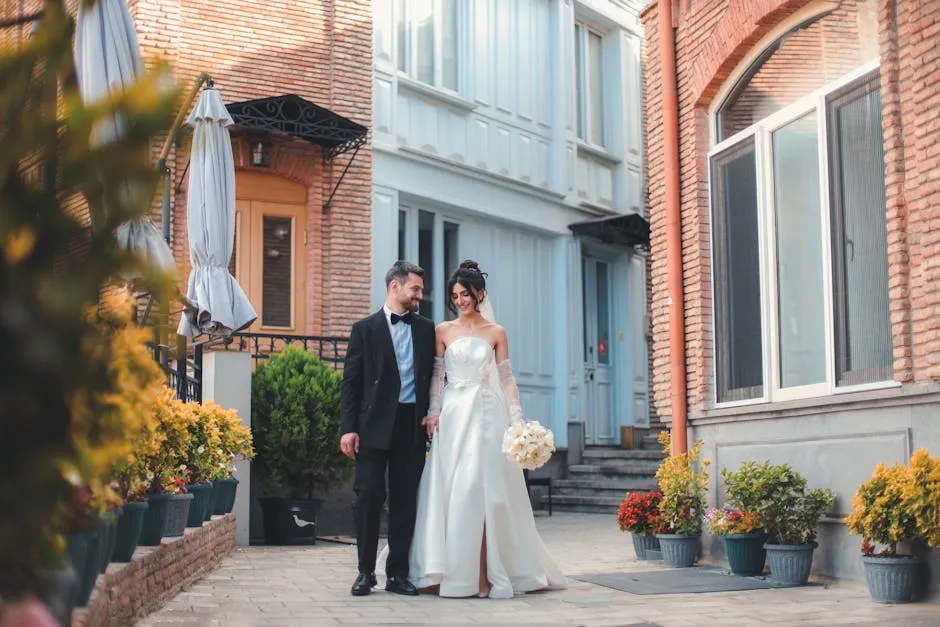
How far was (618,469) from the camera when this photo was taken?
55.5 feet

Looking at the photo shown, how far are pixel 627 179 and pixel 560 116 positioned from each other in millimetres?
2187

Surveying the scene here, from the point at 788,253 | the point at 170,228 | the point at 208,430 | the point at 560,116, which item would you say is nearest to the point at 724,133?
the point at 788,253

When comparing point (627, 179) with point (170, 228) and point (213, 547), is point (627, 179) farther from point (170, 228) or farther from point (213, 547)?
point (213, 547)

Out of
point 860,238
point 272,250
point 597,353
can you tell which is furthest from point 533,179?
point 860,238

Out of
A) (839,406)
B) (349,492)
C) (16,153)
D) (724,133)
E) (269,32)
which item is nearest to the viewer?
(16,153)

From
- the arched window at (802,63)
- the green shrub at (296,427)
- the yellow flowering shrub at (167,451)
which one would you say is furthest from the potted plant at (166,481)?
the arched window at (802,63)

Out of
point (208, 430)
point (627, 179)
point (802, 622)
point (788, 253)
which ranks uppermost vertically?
point (627, 179)

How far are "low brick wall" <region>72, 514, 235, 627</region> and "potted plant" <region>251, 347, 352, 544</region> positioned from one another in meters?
2.63

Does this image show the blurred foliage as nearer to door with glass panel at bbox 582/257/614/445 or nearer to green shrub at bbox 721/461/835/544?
green shrub at bbox 721/461/835/544

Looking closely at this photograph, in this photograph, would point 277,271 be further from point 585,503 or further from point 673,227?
point 673,227

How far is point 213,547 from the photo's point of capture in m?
9.03

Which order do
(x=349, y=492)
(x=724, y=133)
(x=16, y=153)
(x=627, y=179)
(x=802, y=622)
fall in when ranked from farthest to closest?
(x=627, y=179) < (x=349, y=492) < (x=724, y=133) < (x=802, y=622) < (x=16, y=153)

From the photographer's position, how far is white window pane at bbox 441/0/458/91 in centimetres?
1703

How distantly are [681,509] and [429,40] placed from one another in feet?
31.4
